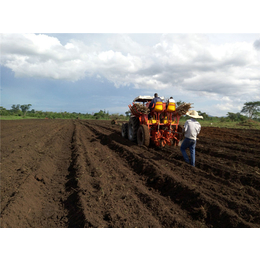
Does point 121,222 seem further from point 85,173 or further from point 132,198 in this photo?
point 85,173

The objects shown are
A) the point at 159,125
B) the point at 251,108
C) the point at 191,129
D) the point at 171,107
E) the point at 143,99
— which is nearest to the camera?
the point at 191,129

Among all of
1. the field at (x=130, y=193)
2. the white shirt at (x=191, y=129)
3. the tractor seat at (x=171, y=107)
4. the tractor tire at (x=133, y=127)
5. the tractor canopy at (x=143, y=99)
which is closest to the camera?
the field at (x=130, y=193)

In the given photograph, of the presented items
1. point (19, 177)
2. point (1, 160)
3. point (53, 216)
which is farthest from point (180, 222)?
point (1, 160)

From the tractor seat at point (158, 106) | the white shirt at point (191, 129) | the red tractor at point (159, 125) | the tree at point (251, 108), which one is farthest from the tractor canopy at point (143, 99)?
the tree at point (251, 108)

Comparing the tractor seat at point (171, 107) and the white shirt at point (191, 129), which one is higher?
the tractor seat at point (171, 107)

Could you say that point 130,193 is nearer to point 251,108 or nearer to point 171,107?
point 171,107

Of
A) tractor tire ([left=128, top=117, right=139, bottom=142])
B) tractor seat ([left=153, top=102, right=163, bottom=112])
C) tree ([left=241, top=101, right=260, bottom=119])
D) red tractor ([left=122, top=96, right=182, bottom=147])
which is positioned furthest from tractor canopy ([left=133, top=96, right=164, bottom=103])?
tree ([left=241, top=101, right=260, bottom=119])

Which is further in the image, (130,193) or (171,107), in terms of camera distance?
(171,107)

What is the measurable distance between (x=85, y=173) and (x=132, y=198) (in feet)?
6.46

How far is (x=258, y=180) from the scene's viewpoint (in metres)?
4.53

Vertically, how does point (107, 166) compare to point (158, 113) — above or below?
below

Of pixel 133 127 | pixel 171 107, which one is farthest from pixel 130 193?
pixel 133 127

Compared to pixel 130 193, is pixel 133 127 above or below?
above

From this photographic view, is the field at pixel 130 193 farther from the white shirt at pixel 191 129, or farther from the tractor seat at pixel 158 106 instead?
the tractor seat at pixel 158 106
